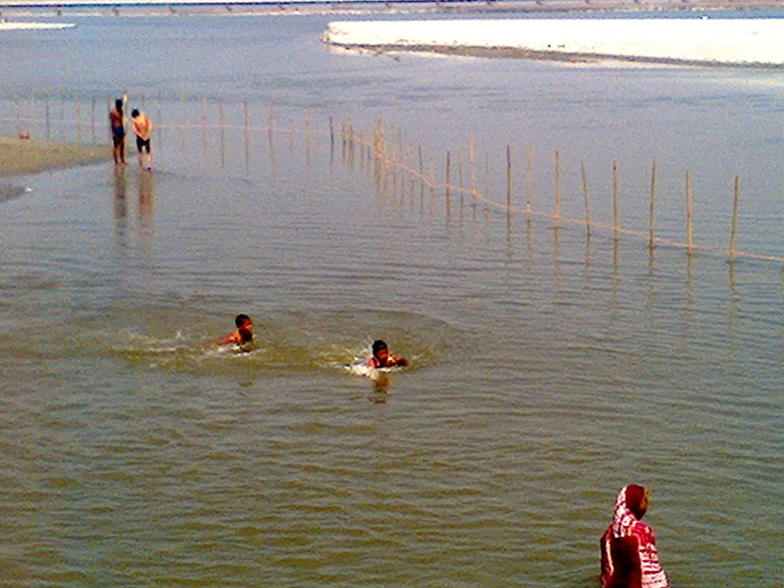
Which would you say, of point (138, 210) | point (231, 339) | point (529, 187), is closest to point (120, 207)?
point (138, 210)

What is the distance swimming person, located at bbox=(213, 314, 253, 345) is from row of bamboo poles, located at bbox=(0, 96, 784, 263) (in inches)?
277

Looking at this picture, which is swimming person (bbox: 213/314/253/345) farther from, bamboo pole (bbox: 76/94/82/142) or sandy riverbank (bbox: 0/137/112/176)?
bamboo pole (bbox: 76/94/82/142)

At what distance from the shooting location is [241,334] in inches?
519

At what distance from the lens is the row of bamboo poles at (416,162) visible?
62.1 ft

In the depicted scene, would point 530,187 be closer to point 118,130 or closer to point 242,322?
point 118,130

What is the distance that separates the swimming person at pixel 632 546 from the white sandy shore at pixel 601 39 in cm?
4958

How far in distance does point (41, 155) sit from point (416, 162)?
25.3 feet

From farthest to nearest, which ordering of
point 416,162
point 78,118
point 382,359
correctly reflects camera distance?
point 78,118 → point 416,162 → point 382,359

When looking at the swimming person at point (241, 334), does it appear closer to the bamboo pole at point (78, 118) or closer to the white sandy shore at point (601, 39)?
the bamboo pole at point (78, 118)

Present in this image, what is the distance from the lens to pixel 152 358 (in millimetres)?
13297

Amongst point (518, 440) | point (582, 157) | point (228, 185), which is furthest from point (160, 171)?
point (518, 440)

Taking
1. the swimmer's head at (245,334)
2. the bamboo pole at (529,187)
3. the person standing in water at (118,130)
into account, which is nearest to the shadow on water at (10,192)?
the person standing in water at (118,130)

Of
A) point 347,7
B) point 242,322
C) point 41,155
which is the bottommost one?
point 242,322

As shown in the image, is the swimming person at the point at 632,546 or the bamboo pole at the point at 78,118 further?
the bamboo pole at the point at 78,118
